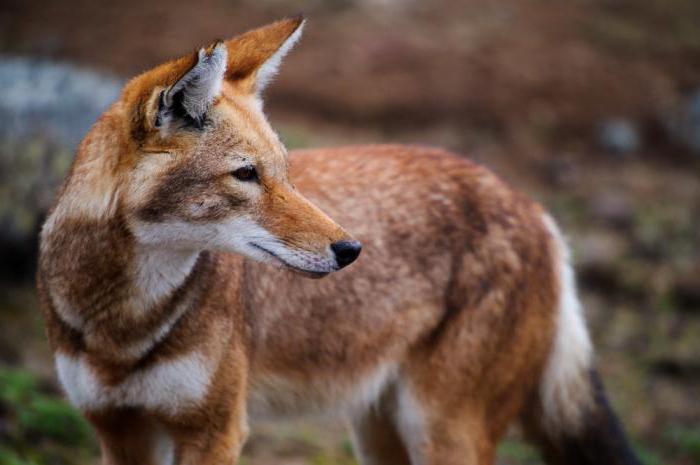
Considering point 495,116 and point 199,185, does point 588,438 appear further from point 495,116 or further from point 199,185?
point 495,116

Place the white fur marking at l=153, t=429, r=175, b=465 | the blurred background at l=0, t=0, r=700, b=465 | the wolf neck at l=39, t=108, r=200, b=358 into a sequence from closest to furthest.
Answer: the wolf neck at l=39, t=108, r=200, b=358 → the white fur marking at l=153, t=429, r=175, b=465 → the blurred background at l=0, t=0, r=700, b=465

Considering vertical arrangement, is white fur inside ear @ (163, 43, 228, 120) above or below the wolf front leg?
above

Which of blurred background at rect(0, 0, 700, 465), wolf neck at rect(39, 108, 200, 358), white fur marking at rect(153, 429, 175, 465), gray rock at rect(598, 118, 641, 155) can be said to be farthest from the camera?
gray rock at rect(598, 118, 641, 155)

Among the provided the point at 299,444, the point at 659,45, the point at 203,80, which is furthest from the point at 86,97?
the point at 659,45

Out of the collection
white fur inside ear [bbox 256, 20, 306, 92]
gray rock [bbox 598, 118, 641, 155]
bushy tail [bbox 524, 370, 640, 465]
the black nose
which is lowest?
gray rock [bbox 598, 118, 641, 155]

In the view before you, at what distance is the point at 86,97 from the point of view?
875 cm

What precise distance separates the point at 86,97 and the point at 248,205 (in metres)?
5.21

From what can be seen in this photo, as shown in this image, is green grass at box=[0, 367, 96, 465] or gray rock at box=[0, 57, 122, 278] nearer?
green grass at box=[0, 367, 96, 465]

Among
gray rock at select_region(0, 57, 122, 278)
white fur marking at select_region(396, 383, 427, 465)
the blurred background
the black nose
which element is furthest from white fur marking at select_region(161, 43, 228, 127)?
gray rock at select_region(0, 57, 122, 278)

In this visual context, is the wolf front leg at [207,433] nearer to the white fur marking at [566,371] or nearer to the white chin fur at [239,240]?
the white chin fur at [239,240]

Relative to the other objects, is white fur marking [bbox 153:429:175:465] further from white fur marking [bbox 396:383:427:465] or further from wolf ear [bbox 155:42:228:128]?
wolf ear [bbox 155:42:228:128]

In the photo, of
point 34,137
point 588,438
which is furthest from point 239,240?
point 34,137

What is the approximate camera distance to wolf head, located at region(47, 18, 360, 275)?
399cm

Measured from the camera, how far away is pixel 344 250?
400 cm
